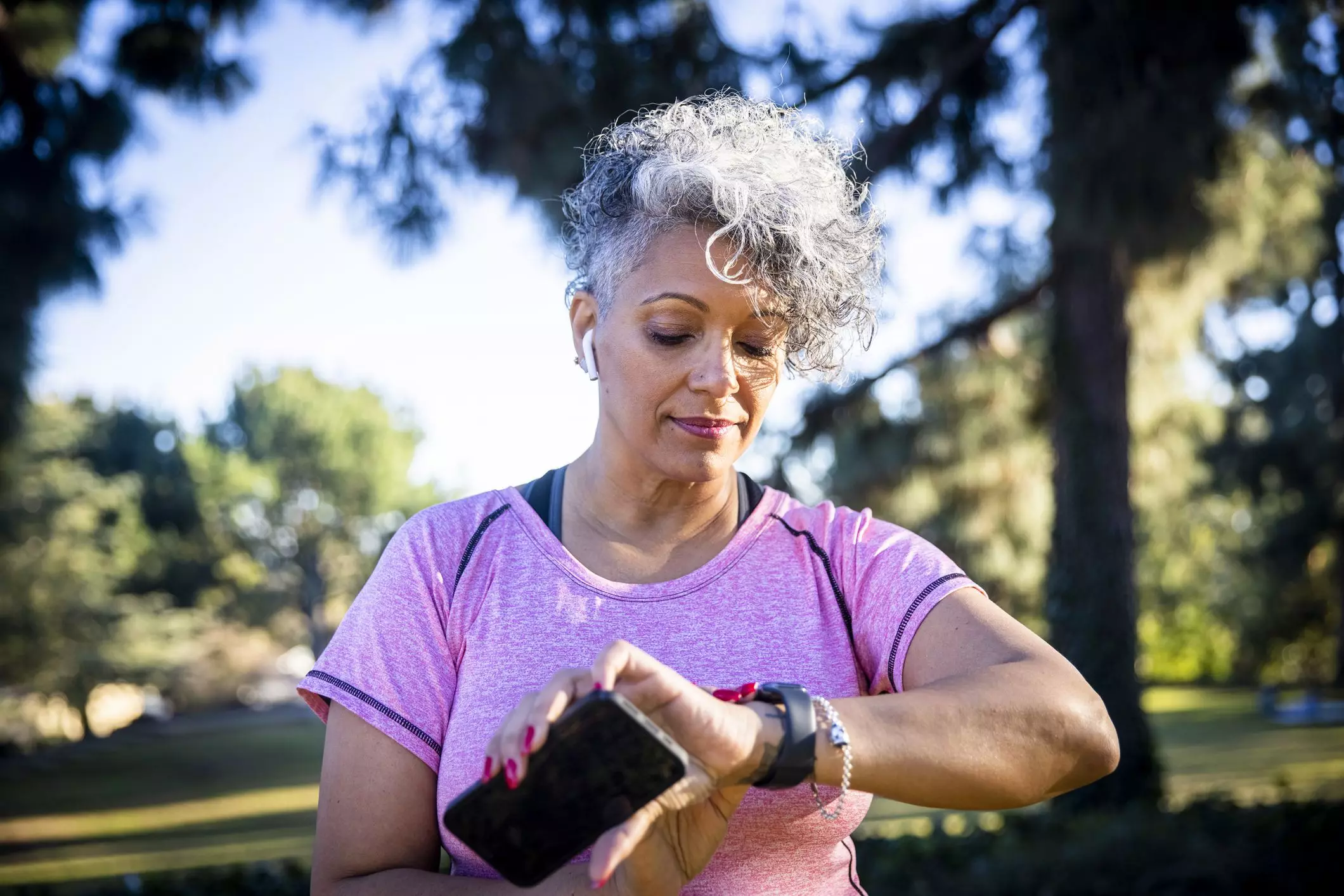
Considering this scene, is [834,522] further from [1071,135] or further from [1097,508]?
[1097,508]

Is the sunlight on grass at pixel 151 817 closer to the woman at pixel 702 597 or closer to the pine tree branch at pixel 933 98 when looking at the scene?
the pine tree branch at pixel 933 98

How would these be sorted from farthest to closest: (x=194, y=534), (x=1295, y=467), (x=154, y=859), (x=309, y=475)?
(x=309, y=475) → (x=194, y=534) → (x=1295, y=467) → (x=154, y=859)

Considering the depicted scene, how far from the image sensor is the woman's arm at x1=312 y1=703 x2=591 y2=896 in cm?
157

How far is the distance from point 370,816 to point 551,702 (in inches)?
20.4

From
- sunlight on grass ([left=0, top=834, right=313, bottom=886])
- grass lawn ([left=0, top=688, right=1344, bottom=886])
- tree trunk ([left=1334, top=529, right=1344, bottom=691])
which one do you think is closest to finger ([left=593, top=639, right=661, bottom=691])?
grass lawn ([left=0, top=688, right=1344, bottom=886])

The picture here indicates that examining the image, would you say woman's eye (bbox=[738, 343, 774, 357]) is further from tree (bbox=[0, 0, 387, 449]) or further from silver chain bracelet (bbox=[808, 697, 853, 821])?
tree (bbox=[0, 0, 387, 449])

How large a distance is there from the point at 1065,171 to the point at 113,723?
106 feet

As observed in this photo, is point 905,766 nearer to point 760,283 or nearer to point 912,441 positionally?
point 760,283

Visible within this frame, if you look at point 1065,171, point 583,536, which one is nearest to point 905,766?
point 583,536

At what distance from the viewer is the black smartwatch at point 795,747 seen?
134cm

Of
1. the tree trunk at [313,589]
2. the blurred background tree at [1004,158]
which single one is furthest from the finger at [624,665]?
the tree trunk at [313,589]

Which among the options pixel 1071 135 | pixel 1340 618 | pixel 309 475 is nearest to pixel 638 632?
pixel 1071 135

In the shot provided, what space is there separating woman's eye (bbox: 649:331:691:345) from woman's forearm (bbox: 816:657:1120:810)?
2.05ft

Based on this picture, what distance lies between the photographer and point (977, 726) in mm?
1448
